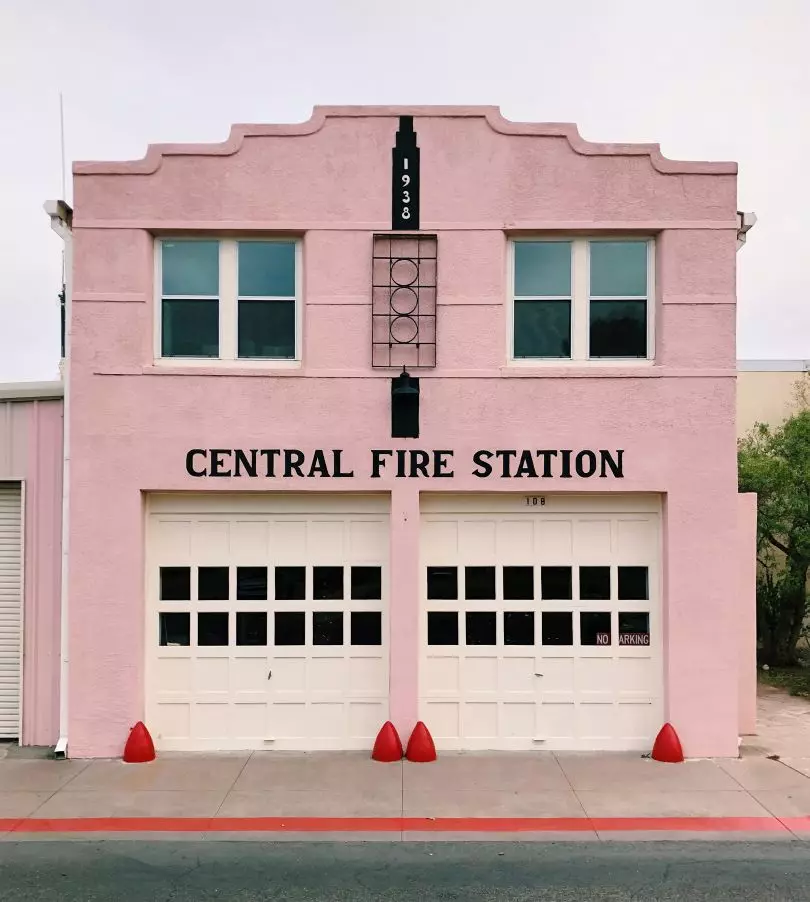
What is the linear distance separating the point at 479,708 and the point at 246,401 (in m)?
4.31

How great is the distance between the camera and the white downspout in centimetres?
905

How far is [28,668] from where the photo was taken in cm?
937

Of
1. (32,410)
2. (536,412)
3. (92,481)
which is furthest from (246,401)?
(536,412)

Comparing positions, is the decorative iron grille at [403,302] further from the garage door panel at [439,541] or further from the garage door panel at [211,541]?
the garage door panel at [211,541]

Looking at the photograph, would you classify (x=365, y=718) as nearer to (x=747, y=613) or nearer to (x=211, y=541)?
(x=211, y=541)

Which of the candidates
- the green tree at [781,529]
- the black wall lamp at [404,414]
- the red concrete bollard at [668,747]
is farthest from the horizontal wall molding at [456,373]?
the green tree at [781,529]

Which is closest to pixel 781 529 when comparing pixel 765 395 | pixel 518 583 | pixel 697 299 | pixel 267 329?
pixel 765 395

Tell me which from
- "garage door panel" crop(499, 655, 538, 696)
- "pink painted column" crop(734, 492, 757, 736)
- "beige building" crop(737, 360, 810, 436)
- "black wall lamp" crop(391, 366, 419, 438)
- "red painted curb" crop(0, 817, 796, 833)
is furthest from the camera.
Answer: "beige building" crop(737, 360, 810, 436)

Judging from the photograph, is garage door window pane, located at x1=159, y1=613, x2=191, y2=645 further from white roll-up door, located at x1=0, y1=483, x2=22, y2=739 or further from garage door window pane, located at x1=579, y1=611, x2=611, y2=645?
garage door window pane, located at x1=579, y1=611, x2=611, y2=645

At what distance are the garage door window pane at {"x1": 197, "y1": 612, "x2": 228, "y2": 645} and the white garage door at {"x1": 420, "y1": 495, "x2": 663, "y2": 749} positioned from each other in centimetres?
225

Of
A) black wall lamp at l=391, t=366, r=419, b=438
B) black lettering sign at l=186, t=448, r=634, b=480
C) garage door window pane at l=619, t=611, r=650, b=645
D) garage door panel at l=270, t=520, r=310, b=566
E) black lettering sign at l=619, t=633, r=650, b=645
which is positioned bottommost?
black lettering sign at l=619, t=633, r=650, b=645

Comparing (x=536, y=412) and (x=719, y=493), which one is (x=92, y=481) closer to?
(x=536, y=412)

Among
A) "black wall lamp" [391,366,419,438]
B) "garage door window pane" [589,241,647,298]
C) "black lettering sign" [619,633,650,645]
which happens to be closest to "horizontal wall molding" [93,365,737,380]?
"black wall lamp" [391,366,419,438]

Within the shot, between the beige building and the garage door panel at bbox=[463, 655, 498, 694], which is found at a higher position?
the beige building
